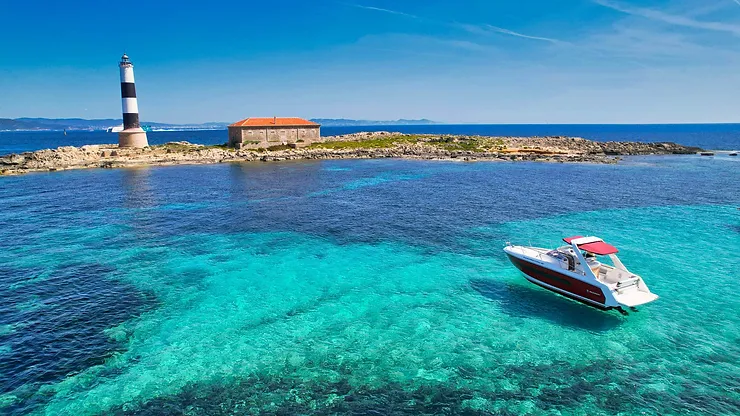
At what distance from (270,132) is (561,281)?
81880mm

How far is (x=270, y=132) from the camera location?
310 feet

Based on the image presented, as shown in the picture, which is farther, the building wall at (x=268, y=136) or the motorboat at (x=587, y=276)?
the building wall at (x=268, y=136)

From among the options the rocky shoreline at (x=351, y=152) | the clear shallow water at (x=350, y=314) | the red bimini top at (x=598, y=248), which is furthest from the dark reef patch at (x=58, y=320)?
the rocky shoreline at (x=351, y=152)

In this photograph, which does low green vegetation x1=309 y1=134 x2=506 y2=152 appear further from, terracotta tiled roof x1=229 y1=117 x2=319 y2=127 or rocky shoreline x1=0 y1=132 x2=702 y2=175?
terracotta tiled roof x1=229 y1=117 x2=319 y2=127

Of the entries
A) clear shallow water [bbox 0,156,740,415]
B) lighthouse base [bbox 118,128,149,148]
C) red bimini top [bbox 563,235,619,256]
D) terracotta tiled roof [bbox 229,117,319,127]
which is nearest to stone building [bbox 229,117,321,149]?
terracotta tiled roof [bbox 229,117,319,127]

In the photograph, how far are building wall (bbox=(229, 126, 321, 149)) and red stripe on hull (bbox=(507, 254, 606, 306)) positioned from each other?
78301mm

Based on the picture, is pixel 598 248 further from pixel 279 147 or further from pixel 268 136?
pixel 268 136

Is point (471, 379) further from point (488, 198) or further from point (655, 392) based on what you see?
point (488, 198)

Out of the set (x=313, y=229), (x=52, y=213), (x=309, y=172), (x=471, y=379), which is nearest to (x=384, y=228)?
(x=313, y=229)

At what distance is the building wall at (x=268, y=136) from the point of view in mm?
92500

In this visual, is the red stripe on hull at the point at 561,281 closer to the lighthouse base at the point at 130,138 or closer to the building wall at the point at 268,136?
the building wall at the point at 268,136

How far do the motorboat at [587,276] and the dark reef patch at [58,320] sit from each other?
797 inches

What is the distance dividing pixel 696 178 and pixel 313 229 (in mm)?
58147

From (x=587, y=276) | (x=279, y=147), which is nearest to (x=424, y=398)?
(x=587, y=276)
